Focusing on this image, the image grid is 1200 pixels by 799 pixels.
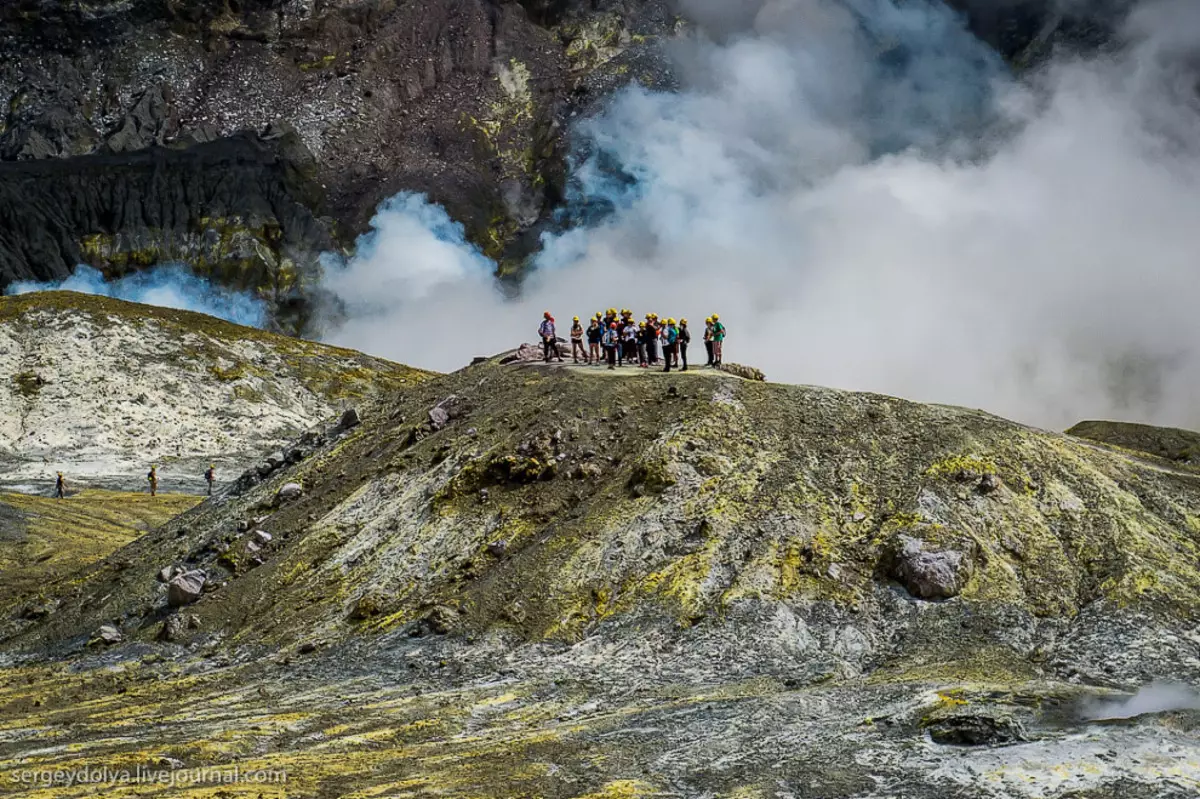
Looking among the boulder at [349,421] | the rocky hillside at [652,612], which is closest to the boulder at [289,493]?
the rocky hillside at [652,612]

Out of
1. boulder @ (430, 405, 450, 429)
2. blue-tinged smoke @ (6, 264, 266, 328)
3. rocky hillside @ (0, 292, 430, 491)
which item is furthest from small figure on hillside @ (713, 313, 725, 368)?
blue-tinged smoke @ (6, 264, 266, 328)

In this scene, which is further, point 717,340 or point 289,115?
point 289,115

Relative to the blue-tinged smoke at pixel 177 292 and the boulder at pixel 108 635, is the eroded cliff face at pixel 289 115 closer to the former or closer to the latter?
the blue-tinged smoke at pixel 177 292

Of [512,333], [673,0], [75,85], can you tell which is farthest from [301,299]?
[673,0]

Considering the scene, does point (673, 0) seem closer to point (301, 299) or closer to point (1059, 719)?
point (301, 299)

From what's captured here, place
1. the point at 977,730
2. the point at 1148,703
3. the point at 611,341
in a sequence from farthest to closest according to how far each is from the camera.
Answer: the point at 611,341 → the point at 1148,703 → the point at 977,730

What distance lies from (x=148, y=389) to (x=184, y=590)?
68.8 metres

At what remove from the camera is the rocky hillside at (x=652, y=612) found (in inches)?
759

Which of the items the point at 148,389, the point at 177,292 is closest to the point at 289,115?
the point at 177,292

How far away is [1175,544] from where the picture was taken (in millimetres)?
29625

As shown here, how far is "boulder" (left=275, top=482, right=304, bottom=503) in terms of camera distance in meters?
35.7

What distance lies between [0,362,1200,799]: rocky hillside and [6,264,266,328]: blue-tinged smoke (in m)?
115

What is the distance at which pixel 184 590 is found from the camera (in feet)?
103

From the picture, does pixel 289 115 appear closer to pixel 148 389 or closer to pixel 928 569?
pixel 148 389
